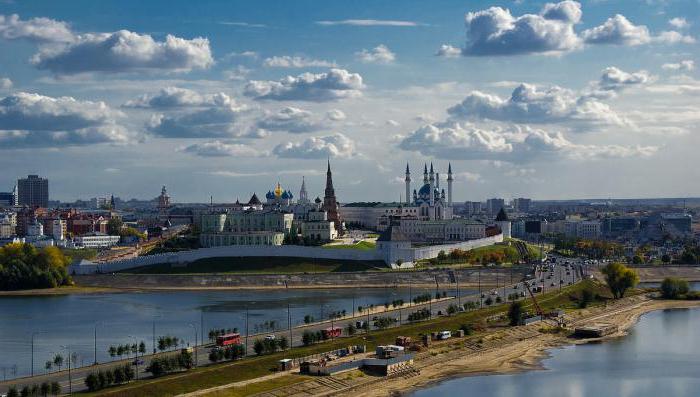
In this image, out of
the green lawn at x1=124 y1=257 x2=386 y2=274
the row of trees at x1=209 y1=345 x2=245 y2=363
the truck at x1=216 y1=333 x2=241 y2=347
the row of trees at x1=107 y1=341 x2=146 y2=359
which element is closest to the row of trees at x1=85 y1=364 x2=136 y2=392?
the row of trees at x1=209 y1=345 x2=245 y2=363

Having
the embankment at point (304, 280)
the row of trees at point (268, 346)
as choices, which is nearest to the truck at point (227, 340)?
the row of trees at point (268, 346)

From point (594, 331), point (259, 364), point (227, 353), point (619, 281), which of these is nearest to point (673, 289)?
point (619, 281)

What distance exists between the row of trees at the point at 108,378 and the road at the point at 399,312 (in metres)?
0.58

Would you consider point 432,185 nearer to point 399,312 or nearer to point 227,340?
point 399,312

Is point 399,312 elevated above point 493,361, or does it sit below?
above

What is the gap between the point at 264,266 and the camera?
83062 millimetres

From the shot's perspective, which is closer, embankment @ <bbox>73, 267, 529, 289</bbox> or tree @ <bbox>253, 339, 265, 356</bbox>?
tree @ <bbox>253, 339, 265, 356</bbox>

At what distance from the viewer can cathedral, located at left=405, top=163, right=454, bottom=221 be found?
409 feet

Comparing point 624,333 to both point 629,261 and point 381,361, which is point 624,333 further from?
point 629,261

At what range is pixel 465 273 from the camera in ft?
266

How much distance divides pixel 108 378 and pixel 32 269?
45436 millimetres

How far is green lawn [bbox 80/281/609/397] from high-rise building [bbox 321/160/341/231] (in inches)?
1771

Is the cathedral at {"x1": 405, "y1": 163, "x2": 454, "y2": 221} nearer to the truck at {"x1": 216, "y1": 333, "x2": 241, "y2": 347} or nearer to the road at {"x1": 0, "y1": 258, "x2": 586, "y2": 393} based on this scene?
the road at {"x1": 0, "y1": 258, "x2": 586, "y2": 393}

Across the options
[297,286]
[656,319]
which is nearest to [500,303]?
[656,319]
